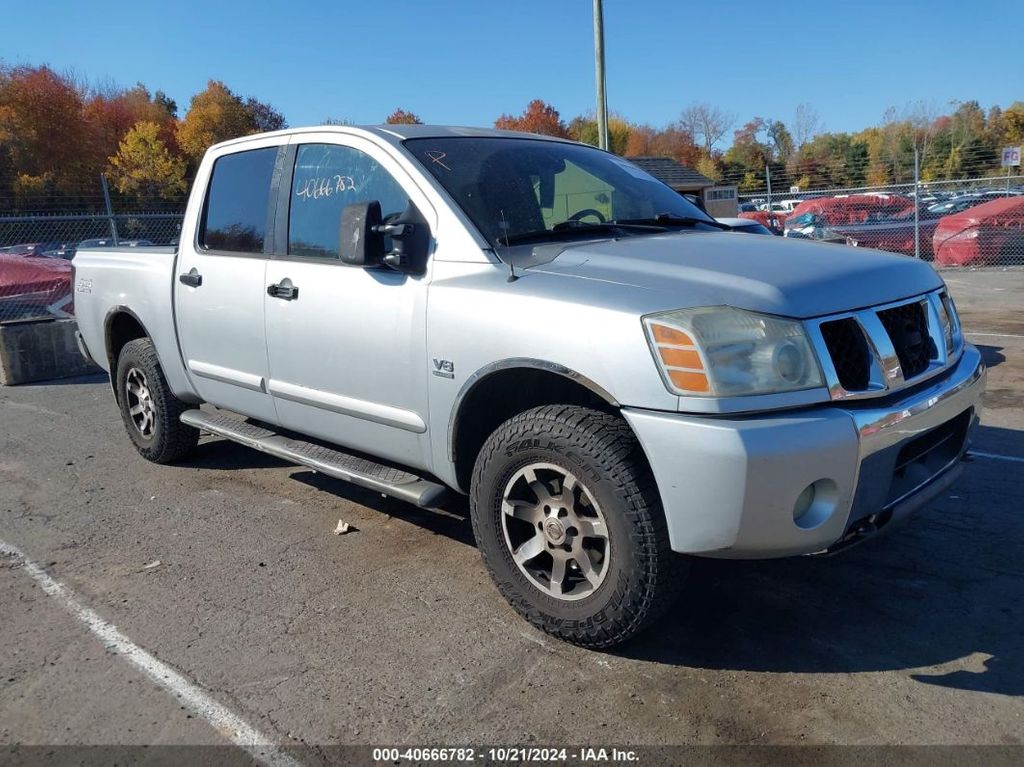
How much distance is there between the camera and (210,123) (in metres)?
69.6

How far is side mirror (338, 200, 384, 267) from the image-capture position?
347cm

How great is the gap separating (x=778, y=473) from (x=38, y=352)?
922 centimetres

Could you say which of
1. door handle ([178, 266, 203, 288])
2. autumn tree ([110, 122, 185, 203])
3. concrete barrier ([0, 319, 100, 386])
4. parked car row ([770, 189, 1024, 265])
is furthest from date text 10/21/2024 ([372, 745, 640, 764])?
autumn tree ([110, 122, 185, 203])

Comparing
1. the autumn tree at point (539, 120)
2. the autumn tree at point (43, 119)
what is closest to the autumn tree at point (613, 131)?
the autumn tree at point (539, 120)

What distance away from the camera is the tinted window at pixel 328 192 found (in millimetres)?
3836

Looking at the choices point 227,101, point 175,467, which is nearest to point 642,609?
point 175,467

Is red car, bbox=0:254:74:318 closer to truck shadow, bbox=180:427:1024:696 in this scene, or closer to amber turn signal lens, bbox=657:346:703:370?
truck shadow, bbox=180:427:1024:696

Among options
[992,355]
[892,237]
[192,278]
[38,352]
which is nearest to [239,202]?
[192,278]

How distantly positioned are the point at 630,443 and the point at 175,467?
392cm

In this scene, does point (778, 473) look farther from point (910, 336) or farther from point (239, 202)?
point (239, 202)

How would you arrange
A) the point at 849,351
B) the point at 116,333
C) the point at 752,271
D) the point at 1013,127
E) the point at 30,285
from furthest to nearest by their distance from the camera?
1. the point at 1013,127
2. the point at 30,285
3. the point at 116,333
4. the point at 752,271
5. the point at 849,351

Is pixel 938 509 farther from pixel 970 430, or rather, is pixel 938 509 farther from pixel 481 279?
pixel 481 279

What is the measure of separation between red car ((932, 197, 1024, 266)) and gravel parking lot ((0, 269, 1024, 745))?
532 inches

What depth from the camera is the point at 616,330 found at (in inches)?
110
